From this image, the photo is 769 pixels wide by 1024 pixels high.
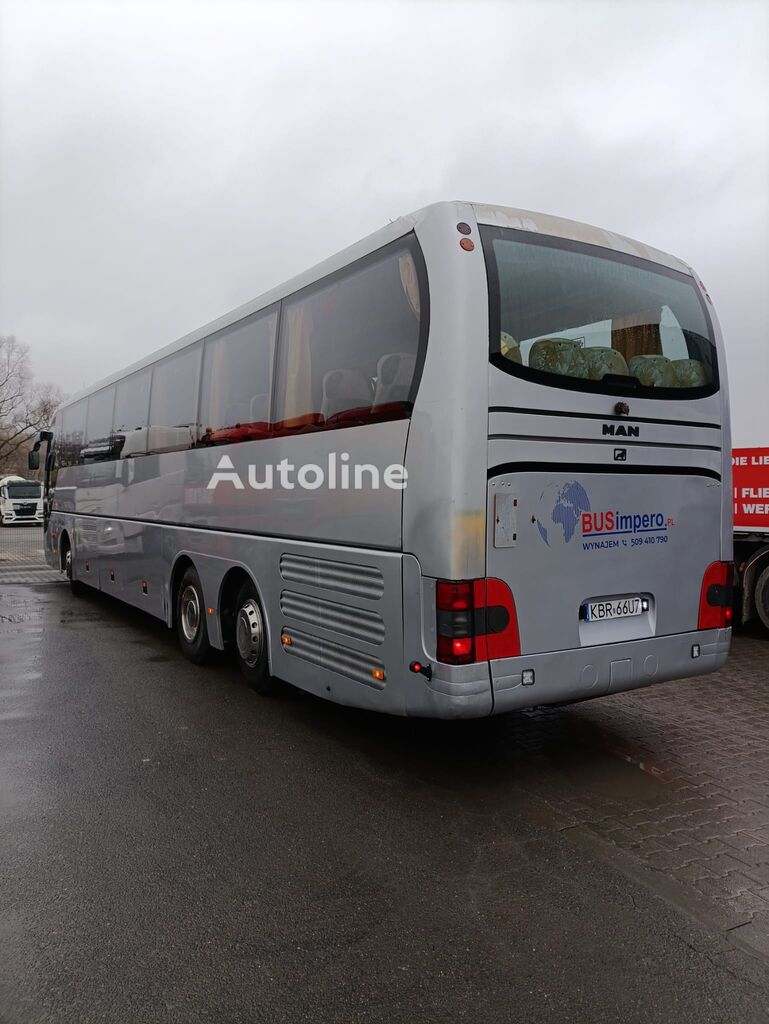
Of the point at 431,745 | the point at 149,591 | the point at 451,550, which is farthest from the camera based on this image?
the point at 149,591

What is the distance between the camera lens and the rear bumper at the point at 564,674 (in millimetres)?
4438

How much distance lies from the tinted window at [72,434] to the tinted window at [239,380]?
5590 millimetres

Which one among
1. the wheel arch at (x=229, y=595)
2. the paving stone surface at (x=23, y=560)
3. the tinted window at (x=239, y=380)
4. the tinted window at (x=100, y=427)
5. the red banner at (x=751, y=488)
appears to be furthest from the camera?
the paving stone surface at (x=23, y=560)

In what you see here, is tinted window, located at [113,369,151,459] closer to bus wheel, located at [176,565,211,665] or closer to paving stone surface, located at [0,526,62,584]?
bus wheel, located at [176,565,211,665]

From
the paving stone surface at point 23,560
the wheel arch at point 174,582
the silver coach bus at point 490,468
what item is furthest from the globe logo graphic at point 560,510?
the paving stone surface at point 23,560

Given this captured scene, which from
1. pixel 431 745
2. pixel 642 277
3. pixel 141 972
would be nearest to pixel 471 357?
pixel 642 277

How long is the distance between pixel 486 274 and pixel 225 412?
135 inches

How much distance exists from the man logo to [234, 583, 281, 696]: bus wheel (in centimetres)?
310

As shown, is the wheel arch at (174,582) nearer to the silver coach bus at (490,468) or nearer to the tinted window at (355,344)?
the silver coach bus at (490,468)

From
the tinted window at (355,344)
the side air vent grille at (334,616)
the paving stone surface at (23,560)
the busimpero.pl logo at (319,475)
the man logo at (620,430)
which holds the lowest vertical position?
the paving stone surface at (23,560)

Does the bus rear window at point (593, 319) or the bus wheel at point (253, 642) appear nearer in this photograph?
the bus rear window at point (593, 319)

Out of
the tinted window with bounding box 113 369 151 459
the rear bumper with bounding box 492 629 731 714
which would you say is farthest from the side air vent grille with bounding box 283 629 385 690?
the tinted window with bounding box 113 369 151 459

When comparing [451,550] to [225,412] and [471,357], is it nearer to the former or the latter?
[471,357]

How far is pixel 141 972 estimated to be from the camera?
3.02 m
